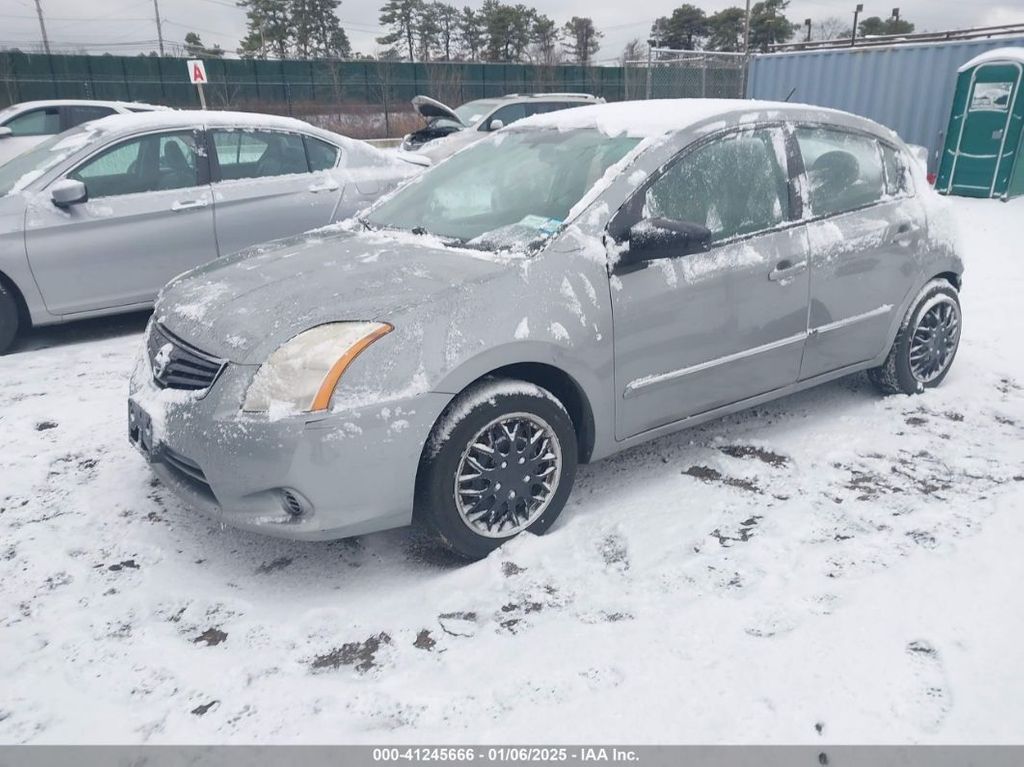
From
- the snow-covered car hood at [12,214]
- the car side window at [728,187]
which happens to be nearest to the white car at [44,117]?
the snow-covered car hood at [12,214]

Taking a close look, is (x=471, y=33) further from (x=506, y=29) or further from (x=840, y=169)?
(x=840, y=169)

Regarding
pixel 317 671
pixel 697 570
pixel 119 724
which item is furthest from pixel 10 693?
pixel 697 570

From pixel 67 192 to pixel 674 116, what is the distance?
4.02 m

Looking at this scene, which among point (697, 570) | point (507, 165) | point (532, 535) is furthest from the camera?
point (507, 165)

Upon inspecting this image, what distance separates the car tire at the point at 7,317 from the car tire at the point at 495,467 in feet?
13.1

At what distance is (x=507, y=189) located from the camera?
141 inches

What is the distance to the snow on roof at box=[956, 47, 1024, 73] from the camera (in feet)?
31.4

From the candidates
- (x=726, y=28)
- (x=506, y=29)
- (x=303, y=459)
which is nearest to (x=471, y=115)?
(x=303, y=459)

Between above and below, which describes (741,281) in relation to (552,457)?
above

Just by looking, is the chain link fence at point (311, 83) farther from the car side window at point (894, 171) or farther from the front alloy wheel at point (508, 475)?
the front alloy wheel at point (508, 475)

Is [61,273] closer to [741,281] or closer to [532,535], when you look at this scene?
[532,535]

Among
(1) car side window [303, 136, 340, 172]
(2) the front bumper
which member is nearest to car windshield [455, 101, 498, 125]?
(1) car side window [303, 136, 340, 172]

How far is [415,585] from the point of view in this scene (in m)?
2.86
